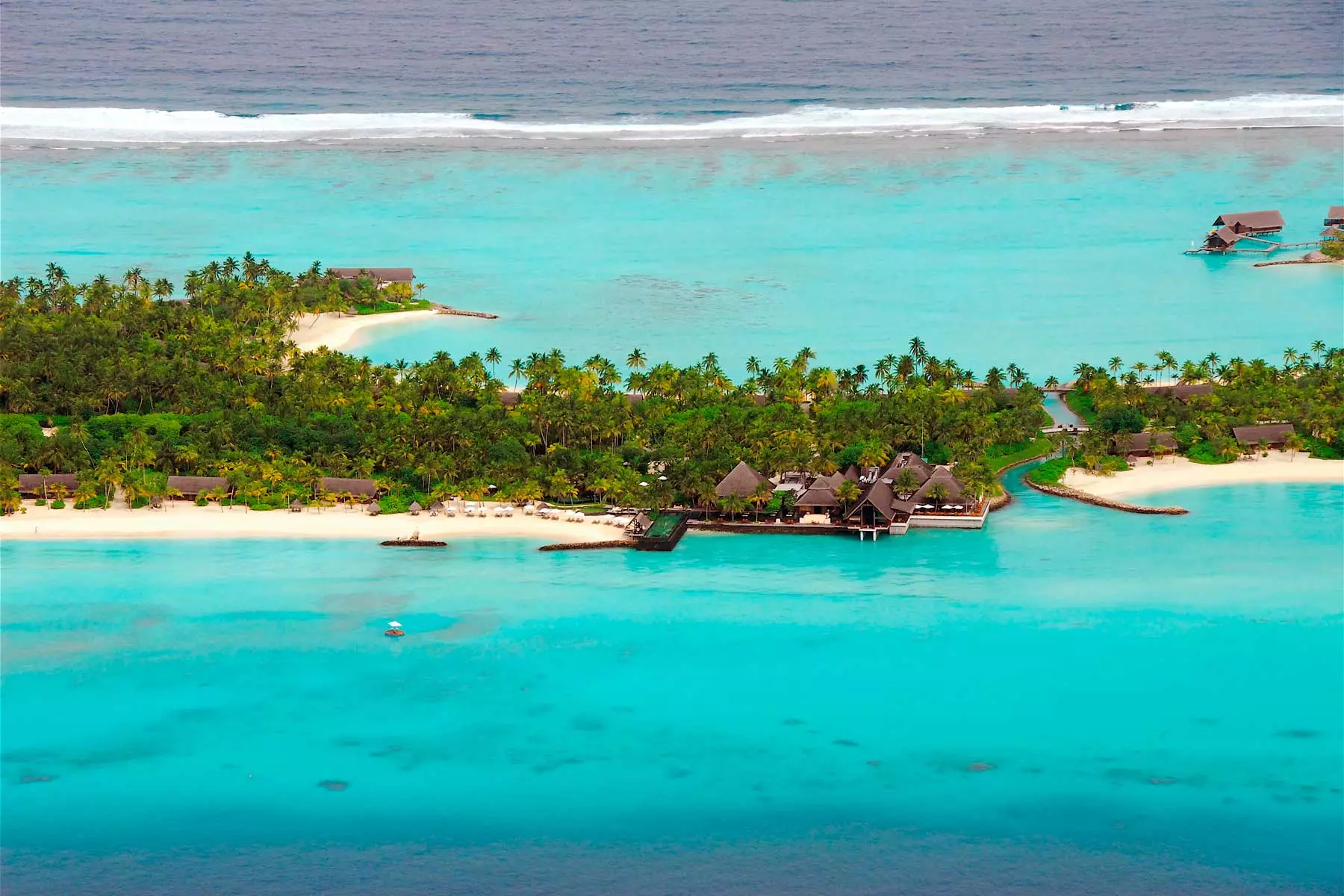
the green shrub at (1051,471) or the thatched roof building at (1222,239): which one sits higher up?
the thatched roof building at (1222,239)

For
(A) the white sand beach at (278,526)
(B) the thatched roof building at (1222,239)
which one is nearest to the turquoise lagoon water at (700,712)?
(A) the white sand beach at (278,526)

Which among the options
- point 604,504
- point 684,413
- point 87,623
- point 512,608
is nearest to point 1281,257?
point 684,413

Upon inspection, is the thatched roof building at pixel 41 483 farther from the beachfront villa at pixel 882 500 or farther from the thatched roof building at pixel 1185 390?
the thatched roof building at pixel 1185 390

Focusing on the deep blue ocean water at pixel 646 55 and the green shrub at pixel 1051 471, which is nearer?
the green shrub at pixel 1051 471

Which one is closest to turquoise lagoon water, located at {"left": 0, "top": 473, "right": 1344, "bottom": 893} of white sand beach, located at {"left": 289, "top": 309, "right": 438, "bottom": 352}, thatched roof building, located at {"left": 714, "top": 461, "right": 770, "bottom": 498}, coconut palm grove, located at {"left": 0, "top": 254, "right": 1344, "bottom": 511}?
thatched roof building, located at {"left": 714, "top": 461, "right": 770, "bottom": 498}

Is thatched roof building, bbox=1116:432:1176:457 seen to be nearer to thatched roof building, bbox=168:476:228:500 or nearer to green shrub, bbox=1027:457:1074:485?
green shrub, bbox=1027:457:1074:485

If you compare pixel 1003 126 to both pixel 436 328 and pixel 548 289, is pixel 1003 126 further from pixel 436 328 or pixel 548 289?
pixel 436 328

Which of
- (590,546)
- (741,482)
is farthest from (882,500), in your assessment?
(590,546)
